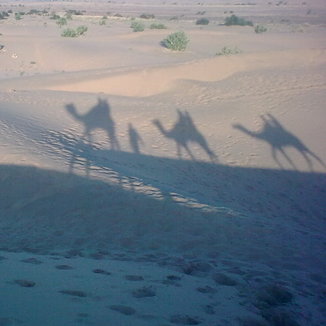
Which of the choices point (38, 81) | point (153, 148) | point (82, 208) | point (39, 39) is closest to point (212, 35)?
point (39, 39)

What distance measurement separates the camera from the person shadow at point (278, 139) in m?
14.7

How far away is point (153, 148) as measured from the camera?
48.6 feet

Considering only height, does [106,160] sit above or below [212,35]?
below

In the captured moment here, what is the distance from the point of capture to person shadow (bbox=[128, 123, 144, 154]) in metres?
14.7

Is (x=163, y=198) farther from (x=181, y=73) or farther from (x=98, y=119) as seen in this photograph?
(x=181, y=73)

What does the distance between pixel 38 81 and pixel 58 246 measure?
56.0 ft

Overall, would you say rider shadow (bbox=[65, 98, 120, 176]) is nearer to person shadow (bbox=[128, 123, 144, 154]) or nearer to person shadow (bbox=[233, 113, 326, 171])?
person shadow (bbox=[128, 123, 144, 154])

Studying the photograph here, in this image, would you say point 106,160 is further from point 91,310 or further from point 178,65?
point 178,65

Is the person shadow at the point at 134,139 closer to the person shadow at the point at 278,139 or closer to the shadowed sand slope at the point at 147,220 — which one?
the person shadow at the point at 278,139

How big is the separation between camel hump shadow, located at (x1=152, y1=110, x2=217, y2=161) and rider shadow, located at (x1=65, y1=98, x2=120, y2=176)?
5.71ft

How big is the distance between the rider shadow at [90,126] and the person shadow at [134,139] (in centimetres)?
46

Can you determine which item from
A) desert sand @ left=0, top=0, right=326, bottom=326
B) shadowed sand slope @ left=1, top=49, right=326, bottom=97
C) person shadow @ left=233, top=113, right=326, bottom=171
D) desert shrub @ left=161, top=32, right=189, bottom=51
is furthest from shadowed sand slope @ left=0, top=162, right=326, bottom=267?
desert shrub @ left=161, top=32, right=189, bottom=51

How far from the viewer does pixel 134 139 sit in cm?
1564

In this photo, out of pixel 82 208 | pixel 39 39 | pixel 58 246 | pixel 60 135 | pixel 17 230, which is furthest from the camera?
pixel 39 39
